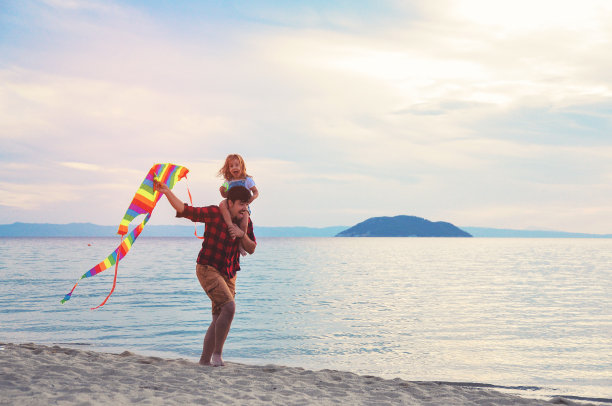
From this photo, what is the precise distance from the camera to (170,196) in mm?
6027

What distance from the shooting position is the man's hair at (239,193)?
20.4 feet

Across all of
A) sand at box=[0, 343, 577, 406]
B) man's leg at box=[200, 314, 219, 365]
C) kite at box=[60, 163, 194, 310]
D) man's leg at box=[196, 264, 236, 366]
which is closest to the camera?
sand at box=[0, 343, 577, 406]

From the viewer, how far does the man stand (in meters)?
6.26

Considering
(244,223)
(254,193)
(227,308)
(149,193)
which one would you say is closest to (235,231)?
(244,223)

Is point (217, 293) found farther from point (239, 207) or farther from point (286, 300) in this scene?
point (286, 300)

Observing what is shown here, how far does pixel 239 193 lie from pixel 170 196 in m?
0.77

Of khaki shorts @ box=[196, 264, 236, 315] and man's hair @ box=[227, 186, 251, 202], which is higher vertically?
man's hair @ box=[227, 186, 251, 202]

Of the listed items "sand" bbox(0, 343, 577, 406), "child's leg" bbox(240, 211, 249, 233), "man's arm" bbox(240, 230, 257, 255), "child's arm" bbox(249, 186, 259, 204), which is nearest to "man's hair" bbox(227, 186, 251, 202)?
"child's arm" bbox(249, 186, 259, 204)

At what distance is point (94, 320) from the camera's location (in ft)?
42.8

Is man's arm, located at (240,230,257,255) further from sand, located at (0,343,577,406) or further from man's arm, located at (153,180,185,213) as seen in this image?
sand, located at (0,343,577,406)

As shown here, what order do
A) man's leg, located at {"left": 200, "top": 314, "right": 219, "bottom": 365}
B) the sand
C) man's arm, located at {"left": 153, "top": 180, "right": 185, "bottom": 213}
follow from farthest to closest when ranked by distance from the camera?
man's leg, located at {"left": 200, "top": 314, "right": 219, "bottom": 365} → man's arm, located at {"left": 153, "top": 180, "right": 185, "bottom": 213} → the sand

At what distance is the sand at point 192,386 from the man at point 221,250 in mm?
786

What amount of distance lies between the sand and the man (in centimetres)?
79

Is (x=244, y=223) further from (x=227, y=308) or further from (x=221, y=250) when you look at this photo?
(x=227, y=308)
